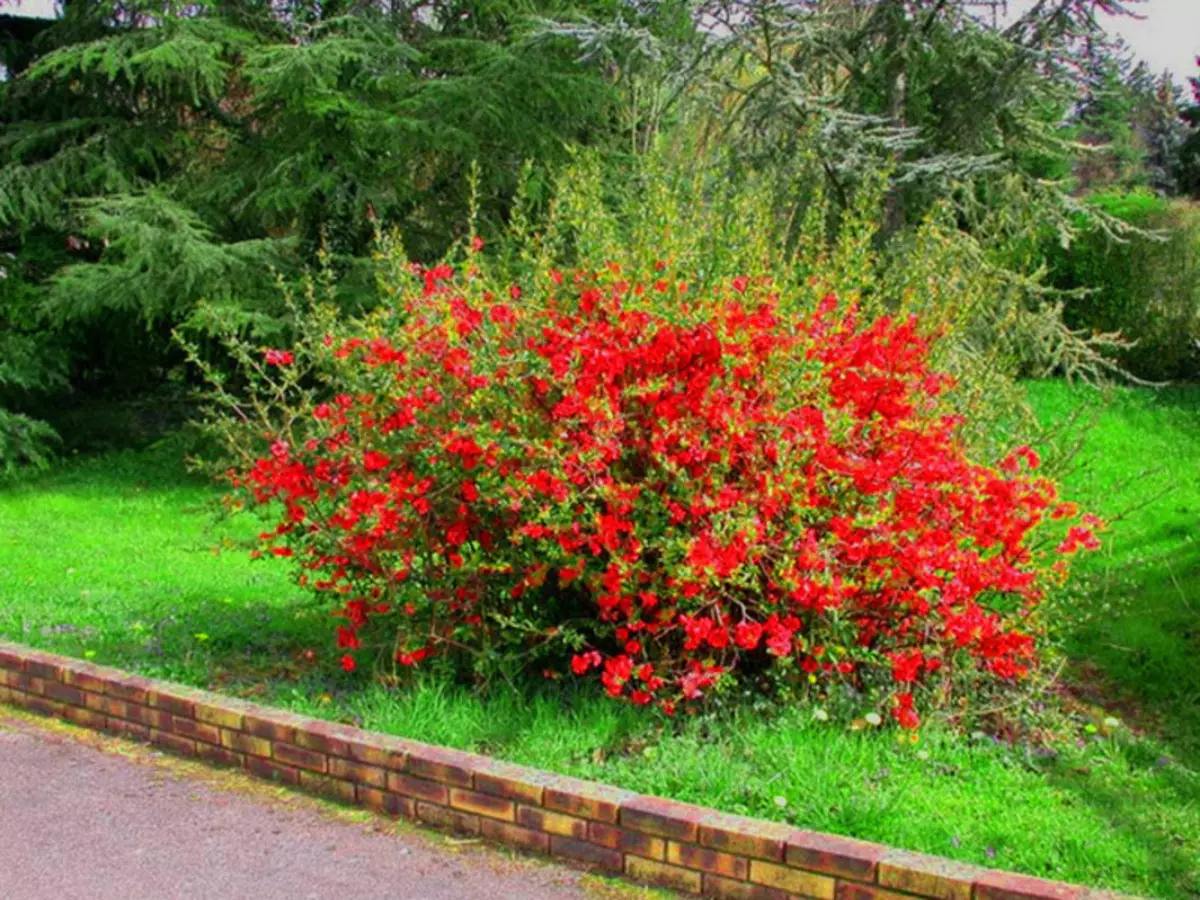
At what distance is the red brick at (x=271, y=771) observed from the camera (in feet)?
13.9

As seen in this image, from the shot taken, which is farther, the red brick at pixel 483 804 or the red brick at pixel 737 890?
the red brick at pixel 483 804

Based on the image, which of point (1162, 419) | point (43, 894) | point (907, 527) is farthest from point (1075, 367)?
point (43, 894)

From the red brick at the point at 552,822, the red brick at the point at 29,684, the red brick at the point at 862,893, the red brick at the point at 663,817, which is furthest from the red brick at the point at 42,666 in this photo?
the red brick at the point at 862,893

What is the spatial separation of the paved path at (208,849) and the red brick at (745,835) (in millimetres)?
284

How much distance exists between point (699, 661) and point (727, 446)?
801 millimetres

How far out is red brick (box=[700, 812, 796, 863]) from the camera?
10.6 ft

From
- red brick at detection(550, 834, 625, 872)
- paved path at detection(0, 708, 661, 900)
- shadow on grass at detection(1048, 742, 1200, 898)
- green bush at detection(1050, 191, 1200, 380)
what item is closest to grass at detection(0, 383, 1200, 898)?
shadow on grass at detection(1048, 742, 1200, 898)

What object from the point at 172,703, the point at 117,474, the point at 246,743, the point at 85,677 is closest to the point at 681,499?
the point at 246,743

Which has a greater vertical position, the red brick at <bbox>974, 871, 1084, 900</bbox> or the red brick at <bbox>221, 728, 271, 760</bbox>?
the red brick at <bbox>974, 871, 1084, 900</bbox>

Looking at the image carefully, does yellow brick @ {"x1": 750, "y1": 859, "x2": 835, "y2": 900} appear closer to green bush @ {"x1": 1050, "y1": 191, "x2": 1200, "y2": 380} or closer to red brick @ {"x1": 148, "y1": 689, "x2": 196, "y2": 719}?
red brick @ {"x1": 148, "y1": 689, "x2": 196, "y2": 719}

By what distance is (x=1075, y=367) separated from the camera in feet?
32.8

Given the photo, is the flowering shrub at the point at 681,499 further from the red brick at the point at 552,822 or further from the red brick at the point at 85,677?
the red brick at the point at 85,677

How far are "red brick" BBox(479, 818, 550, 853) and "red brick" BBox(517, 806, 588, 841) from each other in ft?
0.08

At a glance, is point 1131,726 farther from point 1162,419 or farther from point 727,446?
point 1162,419
